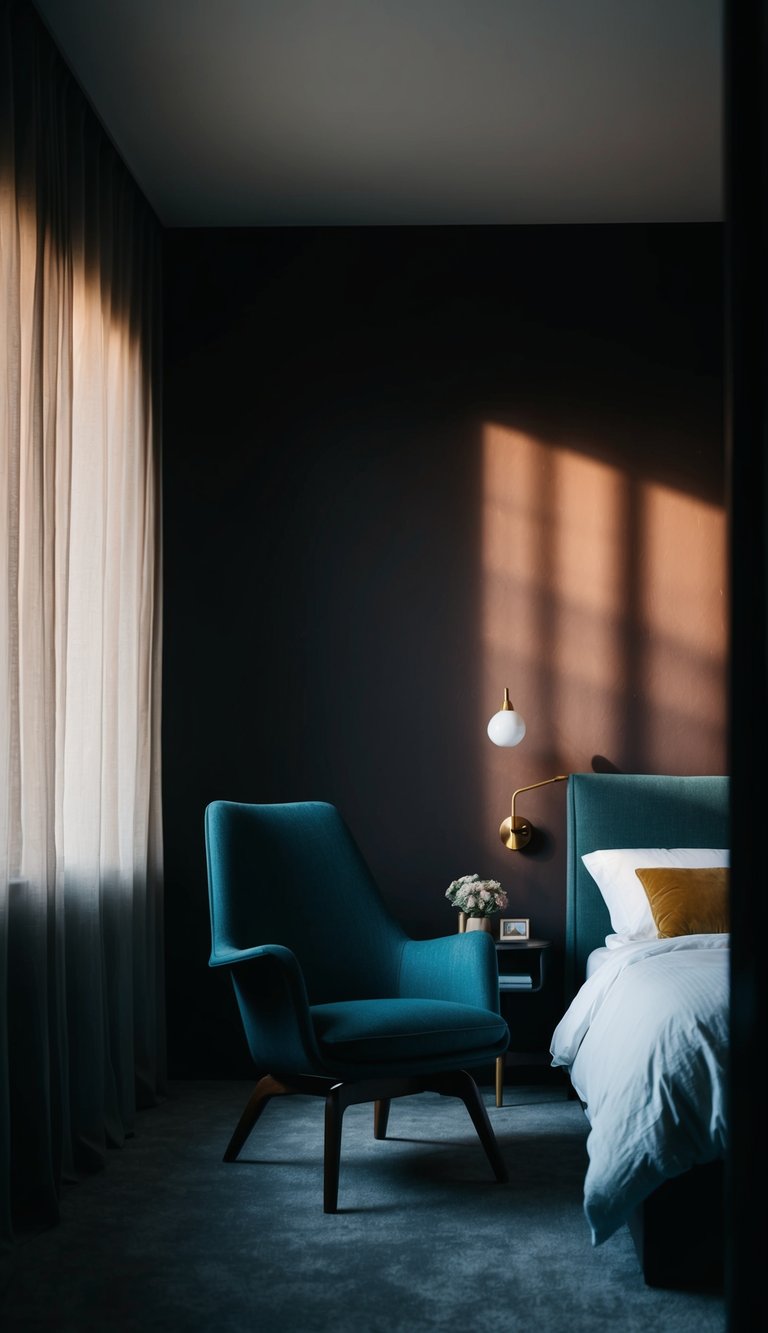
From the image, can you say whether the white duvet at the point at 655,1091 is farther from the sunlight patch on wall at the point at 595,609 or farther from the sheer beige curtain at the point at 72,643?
the sunlight patch on wall at the point at 595,609

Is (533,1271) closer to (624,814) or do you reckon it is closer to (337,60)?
(624,814)

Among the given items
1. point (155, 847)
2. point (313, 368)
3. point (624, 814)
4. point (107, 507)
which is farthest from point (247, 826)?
point (313, 368)

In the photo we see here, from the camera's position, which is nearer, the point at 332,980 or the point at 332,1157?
the point at 332,1157

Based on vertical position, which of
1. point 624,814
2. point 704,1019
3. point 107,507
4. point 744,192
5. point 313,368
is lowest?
point 704,1019

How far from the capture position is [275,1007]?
10.1 ft

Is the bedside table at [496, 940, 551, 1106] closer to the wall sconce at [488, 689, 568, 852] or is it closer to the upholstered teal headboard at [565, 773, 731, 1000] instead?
the upholstered teal headboard at [565, 773, 731, 1000]

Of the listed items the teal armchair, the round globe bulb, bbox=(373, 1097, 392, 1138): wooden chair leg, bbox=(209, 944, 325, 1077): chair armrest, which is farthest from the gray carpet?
the round globe bulb

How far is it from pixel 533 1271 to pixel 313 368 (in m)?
3.41

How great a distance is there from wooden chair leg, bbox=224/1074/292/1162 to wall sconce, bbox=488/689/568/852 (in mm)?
1522

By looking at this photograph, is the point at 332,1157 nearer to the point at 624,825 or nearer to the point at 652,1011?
the point at 652,1011

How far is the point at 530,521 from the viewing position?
462cm

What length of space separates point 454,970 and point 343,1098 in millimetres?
594

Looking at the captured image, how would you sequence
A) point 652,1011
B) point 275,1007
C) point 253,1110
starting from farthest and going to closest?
point 253,1110, point 275,1007, point 652,1011

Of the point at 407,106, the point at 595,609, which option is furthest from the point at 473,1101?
the point at 407,106
